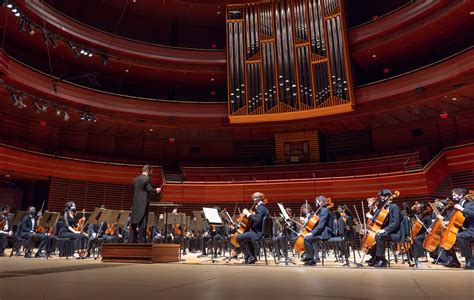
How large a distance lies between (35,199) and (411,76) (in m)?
16.3

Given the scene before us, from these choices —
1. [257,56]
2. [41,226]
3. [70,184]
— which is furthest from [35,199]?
[257,56]

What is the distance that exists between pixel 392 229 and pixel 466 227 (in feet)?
4.11

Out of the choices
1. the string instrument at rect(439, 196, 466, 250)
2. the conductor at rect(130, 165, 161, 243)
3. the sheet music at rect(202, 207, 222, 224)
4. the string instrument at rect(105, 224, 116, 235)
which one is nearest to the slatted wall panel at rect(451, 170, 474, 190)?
the string instrument at rect(439, 196, 466, 250)

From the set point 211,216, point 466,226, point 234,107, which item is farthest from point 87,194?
point 466,226

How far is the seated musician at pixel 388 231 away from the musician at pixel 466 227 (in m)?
0.86

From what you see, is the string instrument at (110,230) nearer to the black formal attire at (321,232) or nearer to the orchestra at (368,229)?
the orchestra at (368,229)

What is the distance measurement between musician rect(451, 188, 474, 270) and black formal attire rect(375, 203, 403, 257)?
841mm

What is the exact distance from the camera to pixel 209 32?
1995 centimetres

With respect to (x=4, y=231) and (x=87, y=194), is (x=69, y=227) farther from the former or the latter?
(x=87, y=194)

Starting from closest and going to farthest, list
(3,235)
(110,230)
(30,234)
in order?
1. (30,234)
2. (3,235)
3. (110,230)

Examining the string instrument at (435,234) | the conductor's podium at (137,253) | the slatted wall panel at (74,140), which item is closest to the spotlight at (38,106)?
the slatted wall panel at (74,140)

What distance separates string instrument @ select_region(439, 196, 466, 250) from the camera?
5.54m

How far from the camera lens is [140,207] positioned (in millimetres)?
6141

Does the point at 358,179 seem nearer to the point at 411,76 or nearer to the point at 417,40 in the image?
the point at 411,76
